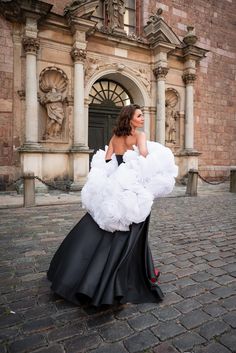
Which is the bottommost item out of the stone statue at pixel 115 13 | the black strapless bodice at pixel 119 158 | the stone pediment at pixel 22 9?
the black strapless bodice at pixel 119 158

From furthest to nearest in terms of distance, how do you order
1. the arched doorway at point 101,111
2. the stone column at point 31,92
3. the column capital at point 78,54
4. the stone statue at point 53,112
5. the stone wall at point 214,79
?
the stone wall at point 214,79 < the arched doorway at point 101,111 < the column capital at point 78,54 < the stone statue at point 53,112 < the stone column at point 31,92

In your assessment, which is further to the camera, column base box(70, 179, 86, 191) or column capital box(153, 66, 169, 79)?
column capital box(153, 66, 169, 79)

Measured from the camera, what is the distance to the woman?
2.01 metres

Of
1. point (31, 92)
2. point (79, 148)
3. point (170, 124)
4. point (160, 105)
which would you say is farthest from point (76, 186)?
point (170, 124)

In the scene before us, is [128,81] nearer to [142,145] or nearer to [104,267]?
[142,145]

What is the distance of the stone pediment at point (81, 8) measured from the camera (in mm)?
8953

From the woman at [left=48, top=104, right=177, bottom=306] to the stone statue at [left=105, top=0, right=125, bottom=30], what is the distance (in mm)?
9843

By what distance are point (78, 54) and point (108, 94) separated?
2353 mm

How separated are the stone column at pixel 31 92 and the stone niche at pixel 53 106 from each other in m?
0.47

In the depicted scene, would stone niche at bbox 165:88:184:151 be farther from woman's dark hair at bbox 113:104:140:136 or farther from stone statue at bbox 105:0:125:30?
woman's dark hair at bbox 113:104:140:136

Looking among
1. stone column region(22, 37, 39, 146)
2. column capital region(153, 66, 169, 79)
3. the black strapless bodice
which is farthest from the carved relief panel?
the black strapless bodice

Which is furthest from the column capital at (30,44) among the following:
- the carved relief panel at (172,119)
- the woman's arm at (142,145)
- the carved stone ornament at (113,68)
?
the woman's arm at (142,145)

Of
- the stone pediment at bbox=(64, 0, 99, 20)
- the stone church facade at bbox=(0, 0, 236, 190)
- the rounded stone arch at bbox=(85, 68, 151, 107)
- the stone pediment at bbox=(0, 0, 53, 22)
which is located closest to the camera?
the stone pediment at bbox=(0, 0, 53, 22)

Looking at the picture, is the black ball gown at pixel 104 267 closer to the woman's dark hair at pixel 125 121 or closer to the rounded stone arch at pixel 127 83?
the woman's dark hair at pixel 125 121
